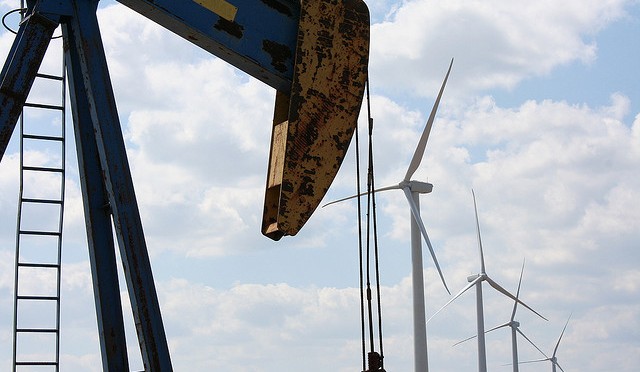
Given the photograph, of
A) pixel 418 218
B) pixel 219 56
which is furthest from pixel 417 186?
pixel 219 56

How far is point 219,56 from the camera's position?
599 cm

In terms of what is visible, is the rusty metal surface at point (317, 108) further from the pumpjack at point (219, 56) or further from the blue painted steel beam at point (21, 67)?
the blue painted steel beam at point (21, 67)

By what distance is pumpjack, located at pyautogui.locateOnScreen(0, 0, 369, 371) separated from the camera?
5562 millimetres

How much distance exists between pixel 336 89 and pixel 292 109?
30 centimetres

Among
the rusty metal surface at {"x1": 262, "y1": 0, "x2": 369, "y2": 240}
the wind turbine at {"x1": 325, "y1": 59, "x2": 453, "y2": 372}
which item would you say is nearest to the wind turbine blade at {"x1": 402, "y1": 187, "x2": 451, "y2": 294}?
the wind turbine at {"x1": 325, "y1": 59, "x2": 453, "y2": 372}

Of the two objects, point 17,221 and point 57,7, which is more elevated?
point 57,7

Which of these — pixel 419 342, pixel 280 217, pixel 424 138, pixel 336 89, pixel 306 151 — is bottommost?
pixel 280 217

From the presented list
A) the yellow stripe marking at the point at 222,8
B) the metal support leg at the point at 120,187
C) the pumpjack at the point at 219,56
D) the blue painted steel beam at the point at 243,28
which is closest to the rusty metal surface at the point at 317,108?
the pumpjack at the point at 219,56

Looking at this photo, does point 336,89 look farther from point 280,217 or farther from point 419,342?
point 419,342

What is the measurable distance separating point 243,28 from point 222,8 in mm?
163

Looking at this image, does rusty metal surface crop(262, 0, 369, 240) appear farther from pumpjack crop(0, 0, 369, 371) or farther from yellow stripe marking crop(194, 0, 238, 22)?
yellow stripe marking crop(194, 0, 238, 22)

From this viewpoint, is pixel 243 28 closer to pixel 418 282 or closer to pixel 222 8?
pixel 222 8

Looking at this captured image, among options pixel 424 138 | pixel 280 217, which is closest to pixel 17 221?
pixel 280 217

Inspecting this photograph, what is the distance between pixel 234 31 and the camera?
5.88m
